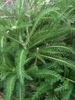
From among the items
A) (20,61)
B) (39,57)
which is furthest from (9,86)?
(39,57)

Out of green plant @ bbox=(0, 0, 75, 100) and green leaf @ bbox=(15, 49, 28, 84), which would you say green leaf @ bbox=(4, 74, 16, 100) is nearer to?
green plant @ bbox=(0, 0, 75, 100)

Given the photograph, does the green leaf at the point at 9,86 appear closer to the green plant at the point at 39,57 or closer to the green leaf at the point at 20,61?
the green plant at the point at 39,57

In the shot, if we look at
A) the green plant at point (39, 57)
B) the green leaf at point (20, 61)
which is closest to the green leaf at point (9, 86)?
the green plant at point (39, 57)

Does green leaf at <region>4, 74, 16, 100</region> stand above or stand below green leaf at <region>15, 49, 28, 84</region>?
below

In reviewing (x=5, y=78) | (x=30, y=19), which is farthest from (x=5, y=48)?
(x=30, y=19)

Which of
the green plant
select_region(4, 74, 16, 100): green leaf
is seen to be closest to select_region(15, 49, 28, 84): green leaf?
the green plant

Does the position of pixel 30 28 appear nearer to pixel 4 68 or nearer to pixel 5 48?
pixel 5 48

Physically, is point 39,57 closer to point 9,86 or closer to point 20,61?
point 20,61

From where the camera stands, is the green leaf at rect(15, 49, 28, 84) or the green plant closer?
the green leaf at rect(15, 49, 28, 84)
